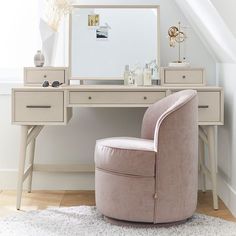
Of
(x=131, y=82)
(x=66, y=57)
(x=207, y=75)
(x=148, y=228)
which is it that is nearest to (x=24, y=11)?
(x=66, y=57)

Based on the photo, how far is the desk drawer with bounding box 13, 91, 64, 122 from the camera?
3.22 metres

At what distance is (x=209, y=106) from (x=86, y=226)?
1.04 m

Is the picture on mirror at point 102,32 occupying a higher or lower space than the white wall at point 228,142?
higher

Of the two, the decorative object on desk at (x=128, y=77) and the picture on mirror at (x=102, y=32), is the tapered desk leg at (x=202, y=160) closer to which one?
the decorative object on desk at (x=128, y=77)

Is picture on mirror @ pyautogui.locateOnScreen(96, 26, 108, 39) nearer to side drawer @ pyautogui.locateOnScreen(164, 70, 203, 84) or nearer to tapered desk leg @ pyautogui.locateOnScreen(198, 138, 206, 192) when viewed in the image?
side drawer @ pyautogui.locateOnScreen(164, 70, 203, 84)

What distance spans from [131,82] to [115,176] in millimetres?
865

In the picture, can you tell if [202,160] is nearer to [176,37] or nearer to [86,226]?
[176,37]

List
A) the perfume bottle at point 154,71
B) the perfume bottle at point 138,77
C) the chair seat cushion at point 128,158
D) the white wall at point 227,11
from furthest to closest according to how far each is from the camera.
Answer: the perfume bottle at point 154,71
the perfume bottle at point 138,77
the chair seat cushion at point 128,158
the white wall at point 227,11

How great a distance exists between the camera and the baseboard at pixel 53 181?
387 cm

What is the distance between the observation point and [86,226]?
2.92 m

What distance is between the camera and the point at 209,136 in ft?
11.0

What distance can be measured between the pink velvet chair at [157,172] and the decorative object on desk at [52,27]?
98 cm

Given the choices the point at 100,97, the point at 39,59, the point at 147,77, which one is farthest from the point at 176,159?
the point at 39,59

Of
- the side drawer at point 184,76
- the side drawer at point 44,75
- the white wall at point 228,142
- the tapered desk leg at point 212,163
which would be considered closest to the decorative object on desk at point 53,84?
the side drawer at point 44,75
